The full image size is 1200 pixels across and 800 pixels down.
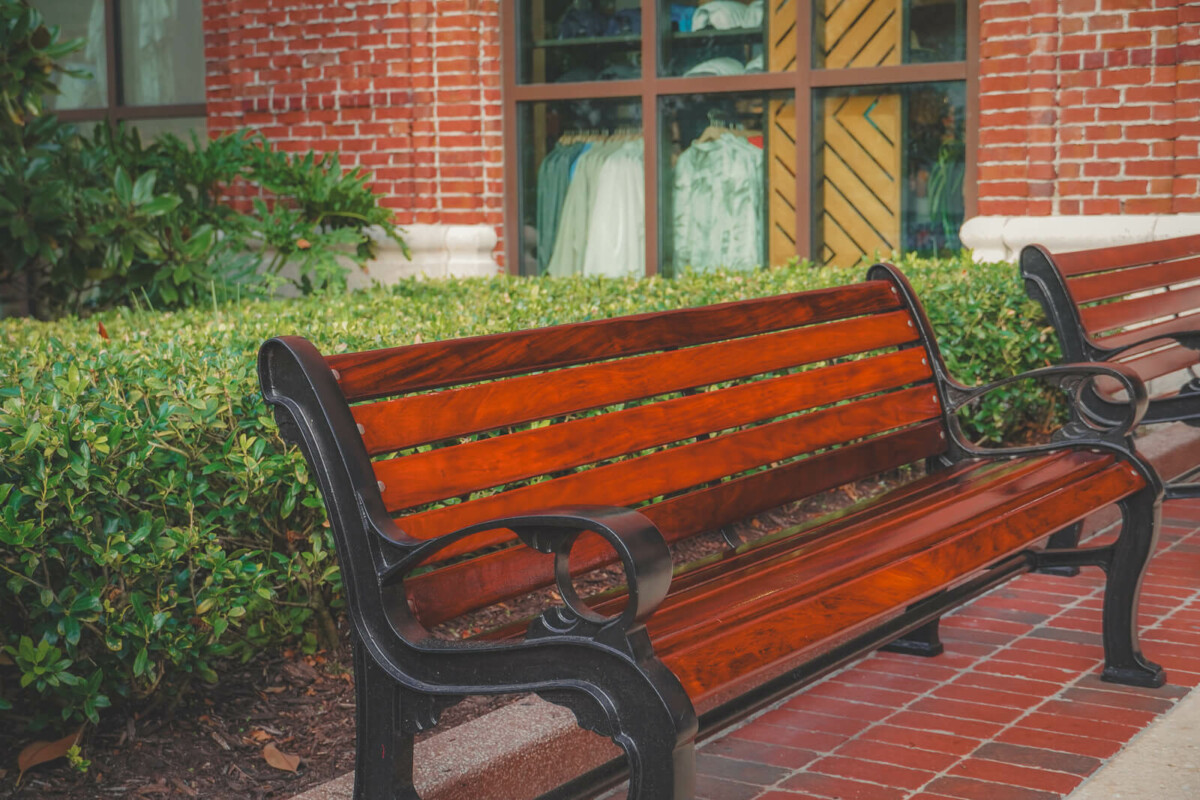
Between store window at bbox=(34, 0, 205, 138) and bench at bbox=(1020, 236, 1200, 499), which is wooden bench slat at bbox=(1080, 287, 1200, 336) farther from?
store window at bbox=(34, 0, 205, 138)

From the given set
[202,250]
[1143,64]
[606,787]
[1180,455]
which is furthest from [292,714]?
[1143,64]

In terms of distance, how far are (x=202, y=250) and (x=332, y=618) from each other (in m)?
4.32

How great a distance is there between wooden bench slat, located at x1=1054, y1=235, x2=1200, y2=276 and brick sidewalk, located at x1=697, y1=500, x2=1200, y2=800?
1243 millimetres

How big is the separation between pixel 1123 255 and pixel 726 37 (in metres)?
3.89

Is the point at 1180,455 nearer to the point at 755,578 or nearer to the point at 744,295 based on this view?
the point at 744,295

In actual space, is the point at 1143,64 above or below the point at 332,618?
above

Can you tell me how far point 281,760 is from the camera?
3146mm

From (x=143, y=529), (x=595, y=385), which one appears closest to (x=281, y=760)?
(x=143, y=529)

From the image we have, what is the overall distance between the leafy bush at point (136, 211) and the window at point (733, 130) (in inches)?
52.9

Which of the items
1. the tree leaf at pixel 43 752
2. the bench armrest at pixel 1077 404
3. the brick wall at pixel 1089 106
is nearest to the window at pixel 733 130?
the brick wall at pixel 1089 106

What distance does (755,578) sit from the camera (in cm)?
278

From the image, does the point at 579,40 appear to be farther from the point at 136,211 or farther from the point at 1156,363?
Answer: the point at 1156,363

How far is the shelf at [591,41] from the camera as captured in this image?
904 cm

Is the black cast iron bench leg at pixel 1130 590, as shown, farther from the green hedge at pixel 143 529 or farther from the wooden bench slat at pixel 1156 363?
the green hedge at pixel 143 529
